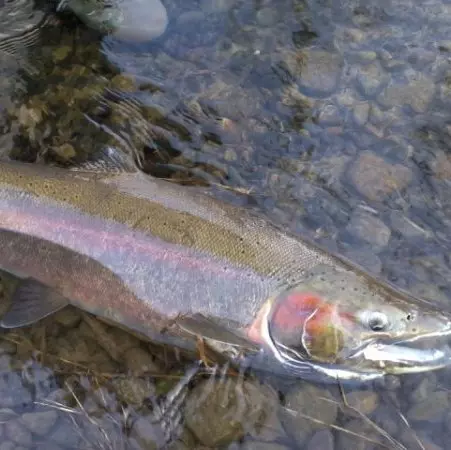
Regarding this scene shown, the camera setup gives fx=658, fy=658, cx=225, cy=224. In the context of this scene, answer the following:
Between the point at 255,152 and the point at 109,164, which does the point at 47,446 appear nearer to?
the point at 109,164

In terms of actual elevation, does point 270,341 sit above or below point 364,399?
above

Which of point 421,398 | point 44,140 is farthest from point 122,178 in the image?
point 421,398

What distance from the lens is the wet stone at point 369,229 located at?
12.7 ft

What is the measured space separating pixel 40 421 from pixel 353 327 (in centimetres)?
176

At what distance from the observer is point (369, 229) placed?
3.91 metres

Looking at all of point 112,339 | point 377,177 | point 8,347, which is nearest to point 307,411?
point 112,339

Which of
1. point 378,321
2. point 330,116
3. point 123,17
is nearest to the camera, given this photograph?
point 378,321

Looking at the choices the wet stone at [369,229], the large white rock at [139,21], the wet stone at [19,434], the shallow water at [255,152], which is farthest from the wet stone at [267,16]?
the wet stone at [19,434]

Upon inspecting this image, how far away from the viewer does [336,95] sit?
14.6 feet

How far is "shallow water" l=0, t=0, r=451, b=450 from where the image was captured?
11.3 ft

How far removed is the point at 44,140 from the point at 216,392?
6.61 ft

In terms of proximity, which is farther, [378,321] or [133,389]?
[133,389]

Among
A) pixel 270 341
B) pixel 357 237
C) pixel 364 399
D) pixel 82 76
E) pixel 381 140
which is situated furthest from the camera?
pixel 82 76

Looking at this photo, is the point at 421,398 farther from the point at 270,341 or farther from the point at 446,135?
the point at 446,135
